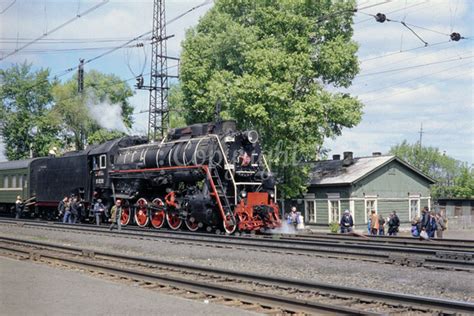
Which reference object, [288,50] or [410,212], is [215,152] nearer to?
[288,50]

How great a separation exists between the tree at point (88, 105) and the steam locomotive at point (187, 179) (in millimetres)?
20583

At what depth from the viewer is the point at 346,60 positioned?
111 feet


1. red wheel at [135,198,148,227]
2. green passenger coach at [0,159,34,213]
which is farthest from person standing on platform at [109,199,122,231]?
green passenger coach at [0,159,34,213]

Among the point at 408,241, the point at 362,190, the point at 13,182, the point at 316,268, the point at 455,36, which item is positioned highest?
the point at 455,36

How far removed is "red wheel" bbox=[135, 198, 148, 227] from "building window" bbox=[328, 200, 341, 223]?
540 inches

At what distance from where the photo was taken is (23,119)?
2280 inches

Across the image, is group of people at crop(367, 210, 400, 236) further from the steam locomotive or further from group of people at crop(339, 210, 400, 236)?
the steam locomotive

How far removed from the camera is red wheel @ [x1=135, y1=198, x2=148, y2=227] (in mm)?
24734

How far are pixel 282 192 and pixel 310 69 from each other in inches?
295

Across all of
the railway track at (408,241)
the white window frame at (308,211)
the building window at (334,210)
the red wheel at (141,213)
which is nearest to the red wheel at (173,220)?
the red wheel at (141,213)

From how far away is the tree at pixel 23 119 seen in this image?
188ft

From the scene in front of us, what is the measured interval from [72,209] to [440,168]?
85891 mm

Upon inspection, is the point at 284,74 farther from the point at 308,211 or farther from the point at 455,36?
the point at 455,36

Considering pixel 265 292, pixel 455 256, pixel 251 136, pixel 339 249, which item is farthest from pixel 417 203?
pixel 265 292
